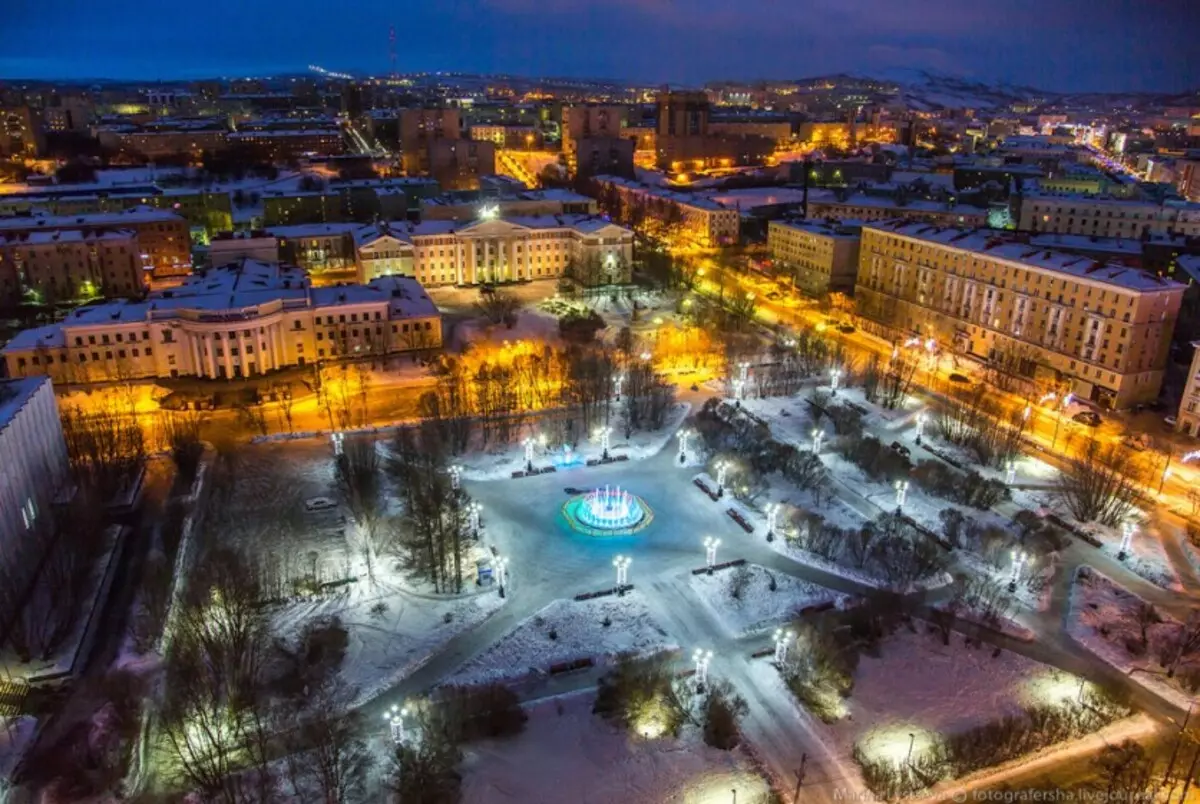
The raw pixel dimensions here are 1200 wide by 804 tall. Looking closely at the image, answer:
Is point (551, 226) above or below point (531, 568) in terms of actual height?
above

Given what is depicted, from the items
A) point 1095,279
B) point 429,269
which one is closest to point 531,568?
point 1095,279

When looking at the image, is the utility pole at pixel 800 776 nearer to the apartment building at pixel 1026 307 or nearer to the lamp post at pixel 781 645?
the lamp post at pixel 781 645

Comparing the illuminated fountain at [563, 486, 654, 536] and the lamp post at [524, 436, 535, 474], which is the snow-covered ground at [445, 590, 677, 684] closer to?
the illuminated fountain at [563, 486, 654, 536]

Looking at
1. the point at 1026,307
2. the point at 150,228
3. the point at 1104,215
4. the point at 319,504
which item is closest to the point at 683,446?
the point at 319,504

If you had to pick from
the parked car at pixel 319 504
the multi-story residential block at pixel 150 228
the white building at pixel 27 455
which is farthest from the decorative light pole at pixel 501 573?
the multi-story residential block at pixel 150 228

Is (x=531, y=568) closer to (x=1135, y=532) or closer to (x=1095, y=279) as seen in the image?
(x=1135, y=532)

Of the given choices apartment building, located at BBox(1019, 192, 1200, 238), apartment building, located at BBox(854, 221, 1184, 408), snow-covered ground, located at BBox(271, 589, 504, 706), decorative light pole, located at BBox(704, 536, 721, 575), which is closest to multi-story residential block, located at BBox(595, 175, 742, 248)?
apartment building, located at BBox(854, 221, 1184, 408)
